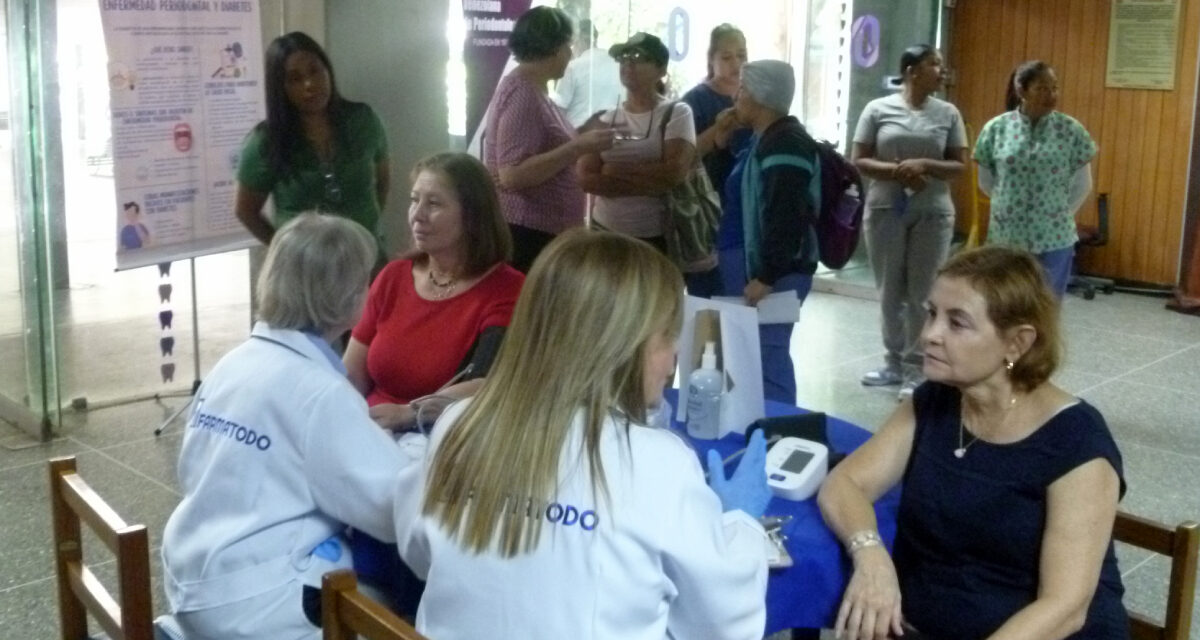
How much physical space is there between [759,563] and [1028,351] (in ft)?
2.11

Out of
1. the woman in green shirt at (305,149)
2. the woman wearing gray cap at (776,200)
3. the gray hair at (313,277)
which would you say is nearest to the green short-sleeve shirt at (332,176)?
the woman in green shirt at (305,149)

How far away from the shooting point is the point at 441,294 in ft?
9.62

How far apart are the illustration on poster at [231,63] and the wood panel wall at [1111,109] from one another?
535 cm

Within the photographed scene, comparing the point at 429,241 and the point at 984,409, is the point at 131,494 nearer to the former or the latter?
the point at 429,241

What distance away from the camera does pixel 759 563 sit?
1.66 metres

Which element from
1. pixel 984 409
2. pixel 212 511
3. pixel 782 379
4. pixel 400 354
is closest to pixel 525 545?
pixel 212 511

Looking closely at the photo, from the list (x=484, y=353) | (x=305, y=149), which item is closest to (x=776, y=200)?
(x=484, y=353)

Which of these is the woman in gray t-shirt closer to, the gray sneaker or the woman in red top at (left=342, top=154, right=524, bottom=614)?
the gray sneaker

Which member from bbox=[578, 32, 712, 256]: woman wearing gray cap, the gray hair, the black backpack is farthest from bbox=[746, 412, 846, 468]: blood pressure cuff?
bbox=[578, 32, 712, 256]: woman wearing gray cap

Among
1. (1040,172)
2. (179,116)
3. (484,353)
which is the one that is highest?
(179,116)

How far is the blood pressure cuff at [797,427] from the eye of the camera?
7.66ft

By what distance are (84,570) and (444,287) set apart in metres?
1.07

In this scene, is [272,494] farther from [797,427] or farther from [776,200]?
[776,200]

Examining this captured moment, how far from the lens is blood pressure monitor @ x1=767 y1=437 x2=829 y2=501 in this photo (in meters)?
2.12
